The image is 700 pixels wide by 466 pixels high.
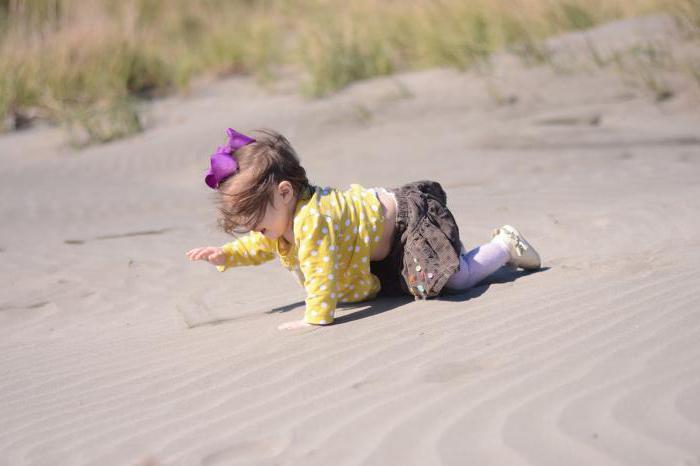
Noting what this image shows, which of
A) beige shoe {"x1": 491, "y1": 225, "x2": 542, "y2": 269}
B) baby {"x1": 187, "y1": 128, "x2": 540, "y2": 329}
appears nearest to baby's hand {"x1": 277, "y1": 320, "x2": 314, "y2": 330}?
baby {"x1": 187, "y1": 128, "x2": 540, "y2": 329}

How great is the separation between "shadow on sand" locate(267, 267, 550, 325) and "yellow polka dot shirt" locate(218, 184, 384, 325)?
7cm

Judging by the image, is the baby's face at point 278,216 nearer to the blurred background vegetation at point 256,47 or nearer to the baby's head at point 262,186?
the baby's head at point 262,186

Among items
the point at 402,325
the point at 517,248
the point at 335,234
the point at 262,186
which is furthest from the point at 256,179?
the point at 517,248

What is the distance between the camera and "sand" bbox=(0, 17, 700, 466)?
248 cm

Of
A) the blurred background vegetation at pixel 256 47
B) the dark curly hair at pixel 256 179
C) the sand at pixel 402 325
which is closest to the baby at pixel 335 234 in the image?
the dark curly hair at pixel 256 179

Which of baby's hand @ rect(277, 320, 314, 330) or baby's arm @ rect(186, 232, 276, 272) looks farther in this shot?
baby's arm @ rect(186, 232, 276, 272)

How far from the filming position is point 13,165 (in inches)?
393

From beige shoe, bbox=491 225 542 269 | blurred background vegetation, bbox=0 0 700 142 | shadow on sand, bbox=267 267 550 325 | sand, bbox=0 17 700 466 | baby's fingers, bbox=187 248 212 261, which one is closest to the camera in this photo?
sand, bbox=0 17 700 466

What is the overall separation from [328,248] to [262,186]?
1.34 feet

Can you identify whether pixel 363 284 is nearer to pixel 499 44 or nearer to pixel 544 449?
pixel 544 449

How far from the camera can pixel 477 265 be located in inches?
161

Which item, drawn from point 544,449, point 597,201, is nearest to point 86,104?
point 597,201

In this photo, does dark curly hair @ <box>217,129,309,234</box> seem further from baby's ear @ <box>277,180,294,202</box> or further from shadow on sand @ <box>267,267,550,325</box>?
shadow on sand @ <box>267,267,550,325</box>

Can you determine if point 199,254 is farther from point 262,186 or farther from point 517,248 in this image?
point 517,248
